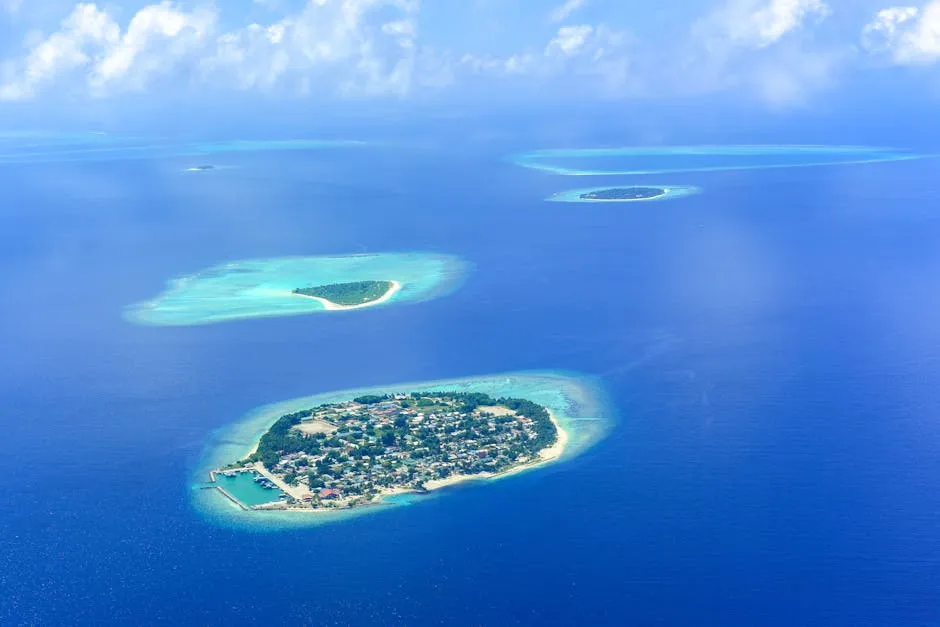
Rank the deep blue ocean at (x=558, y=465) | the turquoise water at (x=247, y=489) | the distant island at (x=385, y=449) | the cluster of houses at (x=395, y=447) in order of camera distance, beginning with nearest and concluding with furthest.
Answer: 1. the deep blue ocean at (x=558, y=465)
2. the turquoise water at (x=247, y=489)
3. the distant island at (x=385, y=449)
4. the cluster of houses at (x=395, y=447)

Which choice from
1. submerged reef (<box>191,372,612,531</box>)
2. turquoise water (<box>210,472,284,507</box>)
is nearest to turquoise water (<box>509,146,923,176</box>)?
submerged reef (<box>191,372,612,531</box>)

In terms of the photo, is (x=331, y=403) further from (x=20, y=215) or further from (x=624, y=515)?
(x=20, y=215)

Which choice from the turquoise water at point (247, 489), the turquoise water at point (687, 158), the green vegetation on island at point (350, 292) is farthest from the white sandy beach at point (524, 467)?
the turquoise water at point (687, 158)

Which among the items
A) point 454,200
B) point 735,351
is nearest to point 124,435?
point 735,351

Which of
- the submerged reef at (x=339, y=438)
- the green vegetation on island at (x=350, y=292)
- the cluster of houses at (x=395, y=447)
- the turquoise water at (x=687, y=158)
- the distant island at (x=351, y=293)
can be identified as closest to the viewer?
the submerged reef at (x=339, y=438)

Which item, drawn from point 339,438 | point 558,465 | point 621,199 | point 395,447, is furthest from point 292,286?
point 621,199

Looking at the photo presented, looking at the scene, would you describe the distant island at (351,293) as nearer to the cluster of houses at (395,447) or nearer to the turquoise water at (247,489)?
the cluster of houses at (395,447)

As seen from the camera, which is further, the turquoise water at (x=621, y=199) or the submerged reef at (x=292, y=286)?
the turquoise water at (x=621, y=199)
